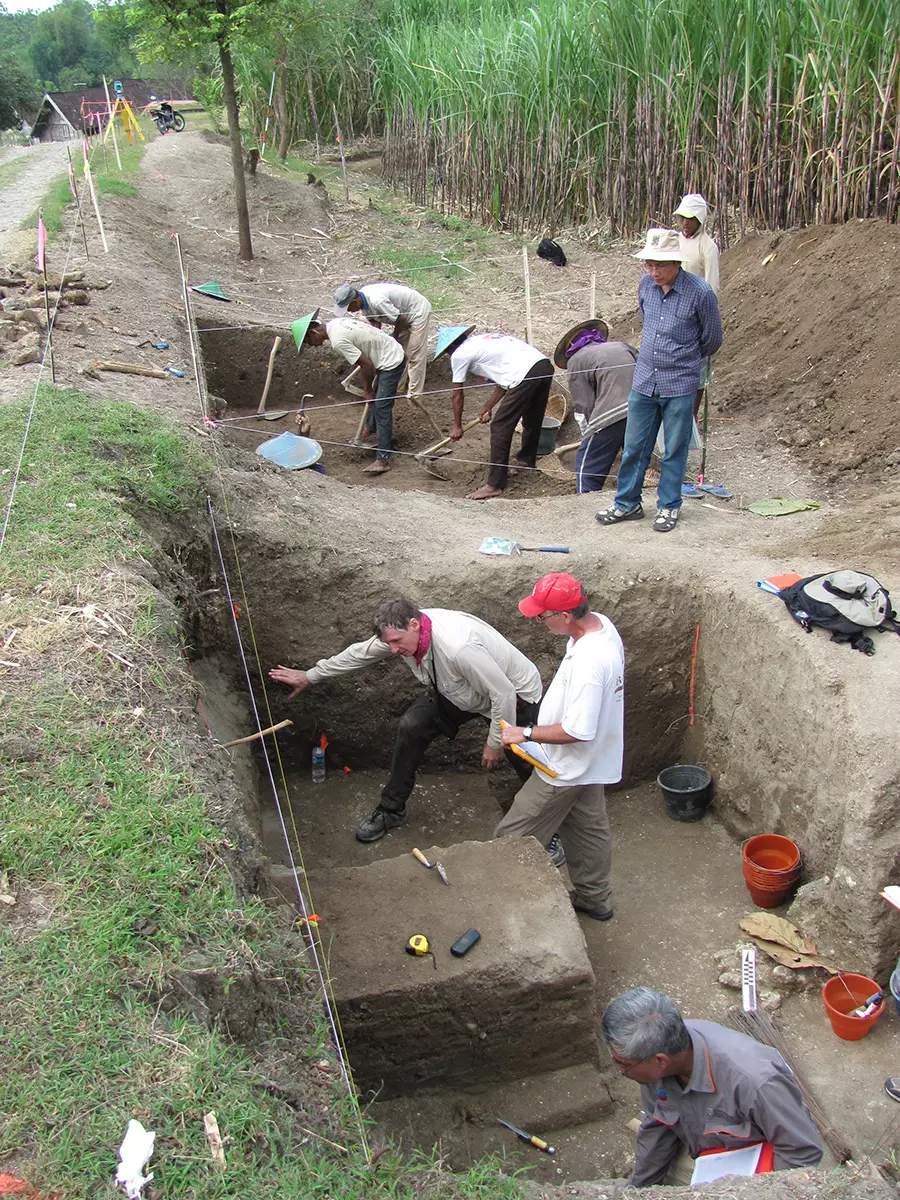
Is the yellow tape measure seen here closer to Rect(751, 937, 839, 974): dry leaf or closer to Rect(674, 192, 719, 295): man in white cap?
Rect(751, 937, 839, 974): dry leaf

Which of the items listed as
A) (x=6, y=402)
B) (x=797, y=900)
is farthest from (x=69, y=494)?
(x=797, y=900)

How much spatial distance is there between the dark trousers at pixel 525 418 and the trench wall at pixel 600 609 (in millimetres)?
1472

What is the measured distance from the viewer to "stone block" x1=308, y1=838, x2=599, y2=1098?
4031 millimetres

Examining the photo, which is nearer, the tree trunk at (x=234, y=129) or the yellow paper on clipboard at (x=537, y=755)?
the yellow paper on clipboard at (x=537, y=755)

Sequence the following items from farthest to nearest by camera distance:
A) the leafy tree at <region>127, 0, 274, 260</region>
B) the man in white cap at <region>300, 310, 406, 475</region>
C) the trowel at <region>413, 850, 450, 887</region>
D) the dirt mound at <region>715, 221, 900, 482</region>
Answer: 1. the leafy tree at <region>127, 0, 274, 260</region>
2. the man in white cap at <region>300, 310, 406, 475</region>
3. the dirt mound at <region>715, 221, 900, 482</region>
4. the trowel at <region>413, 850, 450, 887</region>

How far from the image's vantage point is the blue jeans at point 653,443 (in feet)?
20.4

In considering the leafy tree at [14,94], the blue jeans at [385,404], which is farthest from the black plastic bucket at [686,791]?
the leafy tree at [14,94]

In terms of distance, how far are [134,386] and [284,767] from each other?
11.0 feet

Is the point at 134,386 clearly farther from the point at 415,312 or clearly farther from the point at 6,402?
the point at 415,312

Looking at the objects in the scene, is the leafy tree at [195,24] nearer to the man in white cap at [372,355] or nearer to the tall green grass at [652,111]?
the tall green grass at [652,111]

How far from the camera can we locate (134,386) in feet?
24.9

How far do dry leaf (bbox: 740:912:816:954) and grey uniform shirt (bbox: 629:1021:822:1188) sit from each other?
6.72 feet

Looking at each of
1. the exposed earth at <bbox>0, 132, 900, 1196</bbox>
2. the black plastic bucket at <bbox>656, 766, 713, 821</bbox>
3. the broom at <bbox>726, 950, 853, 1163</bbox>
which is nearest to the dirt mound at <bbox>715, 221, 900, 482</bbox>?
the exposed earth at <bbox>0, 132, 900, 1196</bbox>

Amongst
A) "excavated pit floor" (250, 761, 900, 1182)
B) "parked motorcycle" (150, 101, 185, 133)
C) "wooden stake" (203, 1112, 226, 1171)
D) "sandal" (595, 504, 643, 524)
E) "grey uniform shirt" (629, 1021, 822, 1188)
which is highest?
"parked motorcycle" (150, 101, 185, 133)
